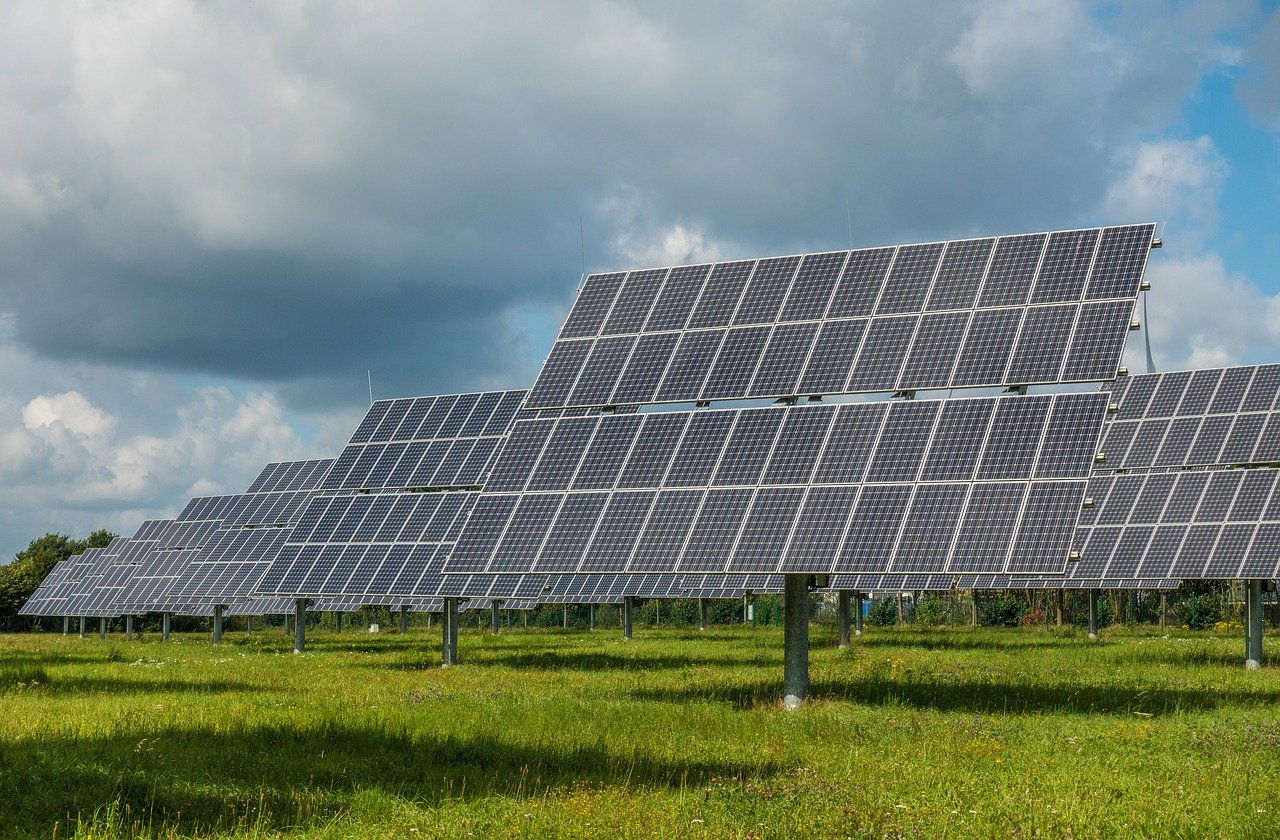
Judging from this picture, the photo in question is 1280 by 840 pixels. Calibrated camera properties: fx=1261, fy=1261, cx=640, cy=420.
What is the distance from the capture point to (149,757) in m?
14.9

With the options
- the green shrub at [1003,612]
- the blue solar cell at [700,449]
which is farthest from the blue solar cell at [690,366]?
the green shrub at [1003,612]

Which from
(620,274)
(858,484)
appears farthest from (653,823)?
(620,274)

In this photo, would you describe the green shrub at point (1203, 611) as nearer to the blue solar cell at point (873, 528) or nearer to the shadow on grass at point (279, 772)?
the blue solar cell at point (873, 528)

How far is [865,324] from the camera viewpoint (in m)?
23.5

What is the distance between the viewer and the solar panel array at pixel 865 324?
21.8 metres

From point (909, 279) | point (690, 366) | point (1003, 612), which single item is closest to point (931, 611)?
point (1003, 612)

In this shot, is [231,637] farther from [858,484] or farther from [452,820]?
[452,820]

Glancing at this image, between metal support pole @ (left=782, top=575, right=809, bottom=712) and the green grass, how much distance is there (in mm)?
379

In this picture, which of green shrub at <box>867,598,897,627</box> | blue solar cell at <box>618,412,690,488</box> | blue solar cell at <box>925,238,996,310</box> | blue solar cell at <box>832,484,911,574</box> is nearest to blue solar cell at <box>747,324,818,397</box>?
blue solar cell at <box>618,412,690,488</box>

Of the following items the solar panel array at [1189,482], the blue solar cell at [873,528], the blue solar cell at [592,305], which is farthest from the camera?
the solar panel array at [1189,482]

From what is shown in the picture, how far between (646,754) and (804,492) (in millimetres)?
6316

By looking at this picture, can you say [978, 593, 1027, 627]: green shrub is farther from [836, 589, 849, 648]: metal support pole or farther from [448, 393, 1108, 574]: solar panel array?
[448, 393, 1108, 574]: solar panel array

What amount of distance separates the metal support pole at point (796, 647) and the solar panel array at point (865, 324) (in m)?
3.70

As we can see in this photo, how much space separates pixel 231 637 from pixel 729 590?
2821 centimetres
